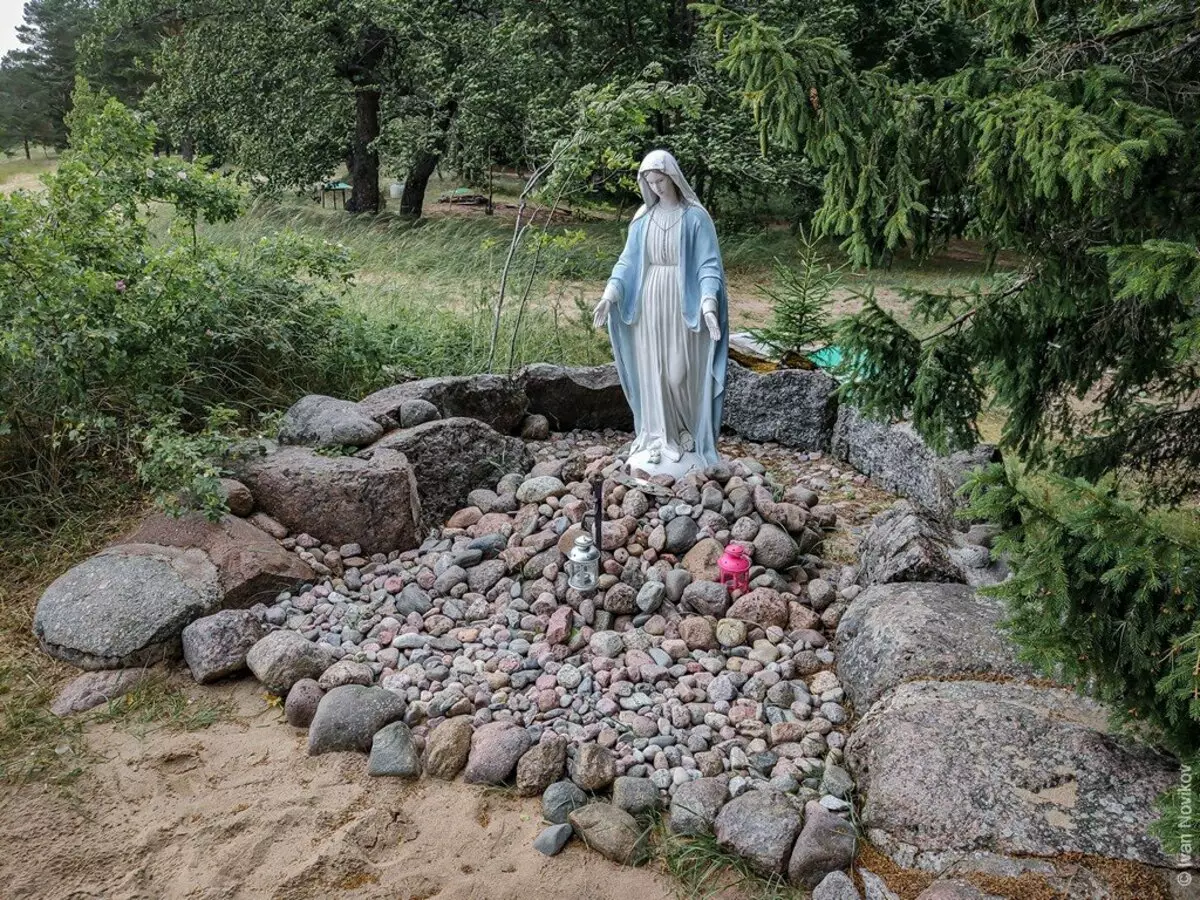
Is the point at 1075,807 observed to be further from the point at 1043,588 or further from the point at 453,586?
the point at 453,586

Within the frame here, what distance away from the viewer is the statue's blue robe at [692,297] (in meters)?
4.66

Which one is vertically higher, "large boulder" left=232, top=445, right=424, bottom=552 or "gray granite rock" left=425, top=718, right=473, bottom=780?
"large boulder" left=232, top=445, right=424, bottom=552

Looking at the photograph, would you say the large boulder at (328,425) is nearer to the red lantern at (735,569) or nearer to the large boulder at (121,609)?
the large boulder at (121,609)

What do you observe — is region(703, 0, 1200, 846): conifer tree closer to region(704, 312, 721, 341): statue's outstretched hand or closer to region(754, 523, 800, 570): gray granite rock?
region(754, 523, 800, 570): gray granite rock

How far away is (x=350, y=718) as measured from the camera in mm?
3383

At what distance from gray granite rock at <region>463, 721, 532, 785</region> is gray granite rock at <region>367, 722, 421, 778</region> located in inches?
7.6

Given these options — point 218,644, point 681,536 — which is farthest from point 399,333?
point 218,644

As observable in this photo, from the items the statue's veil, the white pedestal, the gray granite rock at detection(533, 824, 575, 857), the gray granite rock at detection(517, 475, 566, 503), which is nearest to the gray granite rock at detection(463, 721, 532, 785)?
the gray granite rock at detection(533, 824, 575, 857)

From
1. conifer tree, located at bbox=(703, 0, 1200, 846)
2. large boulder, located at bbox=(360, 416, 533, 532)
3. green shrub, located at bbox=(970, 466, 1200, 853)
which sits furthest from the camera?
large boulder, located at bbox=(360, 416, 533, 532)

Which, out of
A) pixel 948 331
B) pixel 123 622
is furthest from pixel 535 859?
pixel 948 331

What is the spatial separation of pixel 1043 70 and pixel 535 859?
292 centimetres

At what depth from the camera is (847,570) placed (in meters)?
4.30

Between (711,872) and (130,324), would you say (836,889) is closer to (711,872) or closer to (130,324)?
(711,872)

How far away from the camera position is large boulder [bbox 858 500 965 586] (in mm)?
3754
